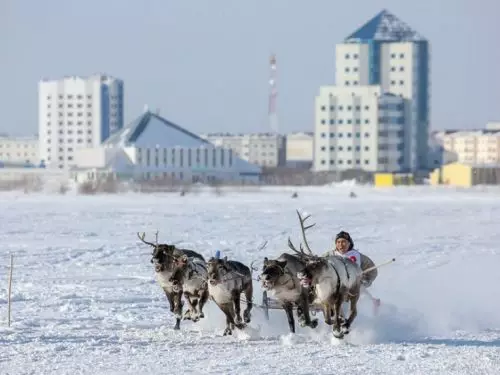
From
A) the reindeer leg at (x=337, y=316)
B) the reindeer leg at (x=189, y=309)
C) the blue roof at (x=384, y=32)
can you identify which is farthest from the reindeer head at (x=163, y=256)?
the blue roof at (x=384, y=32)

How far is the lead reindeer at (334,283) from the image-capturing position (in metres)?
12.9

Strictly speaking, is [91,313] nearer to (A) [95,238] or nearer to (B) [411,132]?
(A) [95,238]

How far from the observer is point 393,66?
180 metres

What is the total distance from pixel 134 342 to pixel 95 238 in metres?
21.1

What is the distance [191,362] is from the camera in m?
12.3

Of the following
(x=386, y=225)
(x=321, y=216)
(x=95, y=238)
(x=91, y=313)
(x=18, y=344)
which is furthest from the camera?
(x=321, y=216)

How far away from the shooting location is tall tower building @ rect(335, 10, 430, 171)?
177375 mm

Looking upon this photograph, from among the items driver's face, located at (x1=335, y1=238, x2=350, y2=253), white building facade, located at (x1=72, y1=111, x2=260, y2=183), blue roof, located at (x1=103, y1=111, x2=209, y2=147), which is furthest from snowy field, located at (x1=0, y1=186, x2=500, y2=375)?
blue roof, located at (x1=103, y1=111, x2=209, y2=147)

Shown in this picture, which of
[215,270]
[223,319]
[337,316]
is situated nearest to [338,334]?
[337,316]

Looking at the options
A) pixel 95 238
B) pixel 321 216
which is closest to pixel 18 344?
pixel 95 238

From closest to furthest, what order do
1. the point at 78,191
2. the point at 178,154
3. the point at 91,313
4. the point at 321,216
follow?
the point at 91,313, the point at 321,216, the point at 78,191, the point at 178,154

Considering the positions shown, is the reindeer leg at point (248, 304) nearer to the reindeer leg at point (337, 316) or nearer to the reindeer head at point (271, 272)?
the reindeer head at point (271, 272)

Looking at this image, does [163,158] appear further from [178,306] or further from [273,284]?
[273,284]

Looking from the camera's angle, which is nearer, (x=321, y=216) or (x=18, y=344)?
(x=18, y=344)
